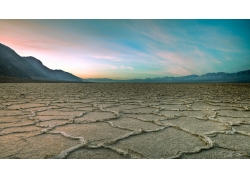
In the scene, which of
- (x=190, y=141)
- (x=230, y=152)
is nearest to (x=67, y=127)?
(x=190, y=141)

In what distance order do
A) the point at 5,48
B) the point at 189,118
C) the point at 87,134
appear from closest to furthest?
1. the point at 87,134
2. the point at 189,118
3. the point at 5,48

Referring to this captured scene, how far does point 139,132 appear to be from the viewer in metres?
1.85

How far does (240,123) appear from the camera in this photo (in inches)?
88.9

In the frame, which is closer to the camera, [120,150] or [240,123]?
[120,150]

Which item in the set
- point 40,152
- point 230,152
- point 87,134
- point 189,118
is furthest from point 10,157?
point 189,118

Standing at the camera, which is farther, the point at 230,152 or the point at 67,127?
the point at 67,127

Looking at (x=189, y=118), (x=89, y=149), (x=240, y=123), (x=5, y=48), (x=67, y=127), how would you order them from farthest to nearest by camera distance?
1. (x=5, y=48)
2. (x=189, y=118)
3. (x=240, y=123)
4. (x=67, y=127)
5. (x=89, y=149)

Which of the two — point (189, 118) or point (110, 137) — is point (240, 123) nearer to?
point (189, 118)

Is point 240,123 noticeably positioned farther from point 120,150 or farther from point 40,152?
point 40,152

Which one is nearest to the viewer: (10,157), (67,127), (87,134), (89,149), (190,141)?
(10,157)

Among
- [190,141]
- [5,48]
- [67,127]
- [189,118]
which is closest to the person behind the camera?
[190,141]

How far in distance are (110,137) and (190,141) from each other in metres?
0.70

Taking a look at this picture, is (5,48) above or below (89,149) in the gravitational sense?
above

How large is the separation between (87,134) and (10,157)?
66 centimetres
